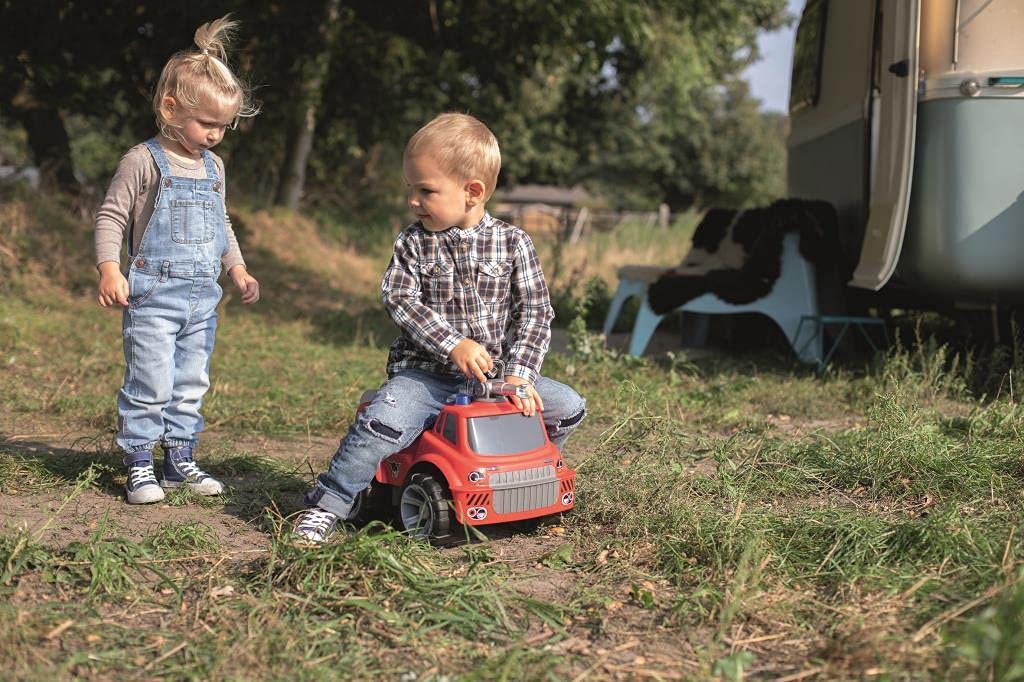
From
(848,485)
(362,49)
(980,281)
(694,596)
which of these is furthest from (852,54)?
(362,49)

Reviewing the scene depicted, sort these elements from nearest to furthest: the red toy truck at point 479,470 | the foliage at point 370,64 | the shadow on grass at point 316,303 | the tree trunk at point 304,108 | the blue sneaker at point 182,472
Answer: the red toy truck at point 479,470 < the blue sneaker at point 182,472 < the shadow on grass at point 316,303 < the foliage at point 370,64 < the tree trunk at point 304,108

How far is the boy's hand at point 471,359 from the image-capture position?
304 centimetres

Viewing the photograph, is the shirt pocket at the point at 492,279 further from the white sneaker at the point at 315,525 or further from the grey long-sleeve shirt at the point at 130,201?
the grey long-sleeve shirt at the point at 130,201

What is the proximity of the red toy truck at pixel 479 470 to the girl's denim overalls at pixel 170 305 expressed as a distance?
0.97 metres

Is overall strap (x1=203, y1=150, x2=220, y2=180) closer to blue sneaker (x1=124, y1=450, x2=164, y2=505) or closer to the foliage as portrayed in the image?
blue sneaker (x1=124, y1=450, x2=164, y2=505)

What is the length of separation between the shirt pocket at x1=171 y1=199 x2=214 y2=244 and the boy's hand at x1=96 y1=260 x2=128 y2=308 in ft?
0.87

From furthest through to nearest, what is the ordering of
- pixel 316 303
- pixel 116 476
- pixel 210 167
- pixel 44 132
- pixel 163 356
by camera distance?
pixel 44 132
pixel 316 303
pixel 116 476
pixel 210 167
pixel 163 356

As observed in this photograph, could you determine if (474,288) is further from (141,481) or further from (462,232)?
(141,481)

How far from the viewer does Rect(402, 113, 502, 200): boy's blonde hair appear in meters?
3.11

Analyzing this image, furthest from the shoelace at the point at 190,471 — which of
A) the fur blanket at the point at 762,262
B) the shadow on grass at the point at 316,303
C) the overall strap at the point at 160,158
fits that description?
the fur blanket at the point at 762,262

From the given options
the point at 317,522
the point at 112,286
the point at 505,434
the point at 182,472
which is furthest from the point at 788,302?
the point at 112,286

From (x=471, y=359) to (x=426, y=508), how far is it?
1.49 ft

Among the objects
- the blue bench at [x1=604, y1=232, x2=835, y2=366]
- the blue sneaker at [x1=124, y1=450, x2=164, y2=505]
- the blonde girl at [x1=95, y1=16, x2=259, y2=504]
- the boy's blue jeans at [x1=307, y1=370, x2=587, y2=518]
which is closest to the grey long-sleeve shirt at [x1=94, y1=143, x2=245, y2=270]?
the blonde girl at [x1=95, y1=16, x2=259, y2=504]

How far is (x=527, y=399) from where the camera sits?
3145 millimetres
